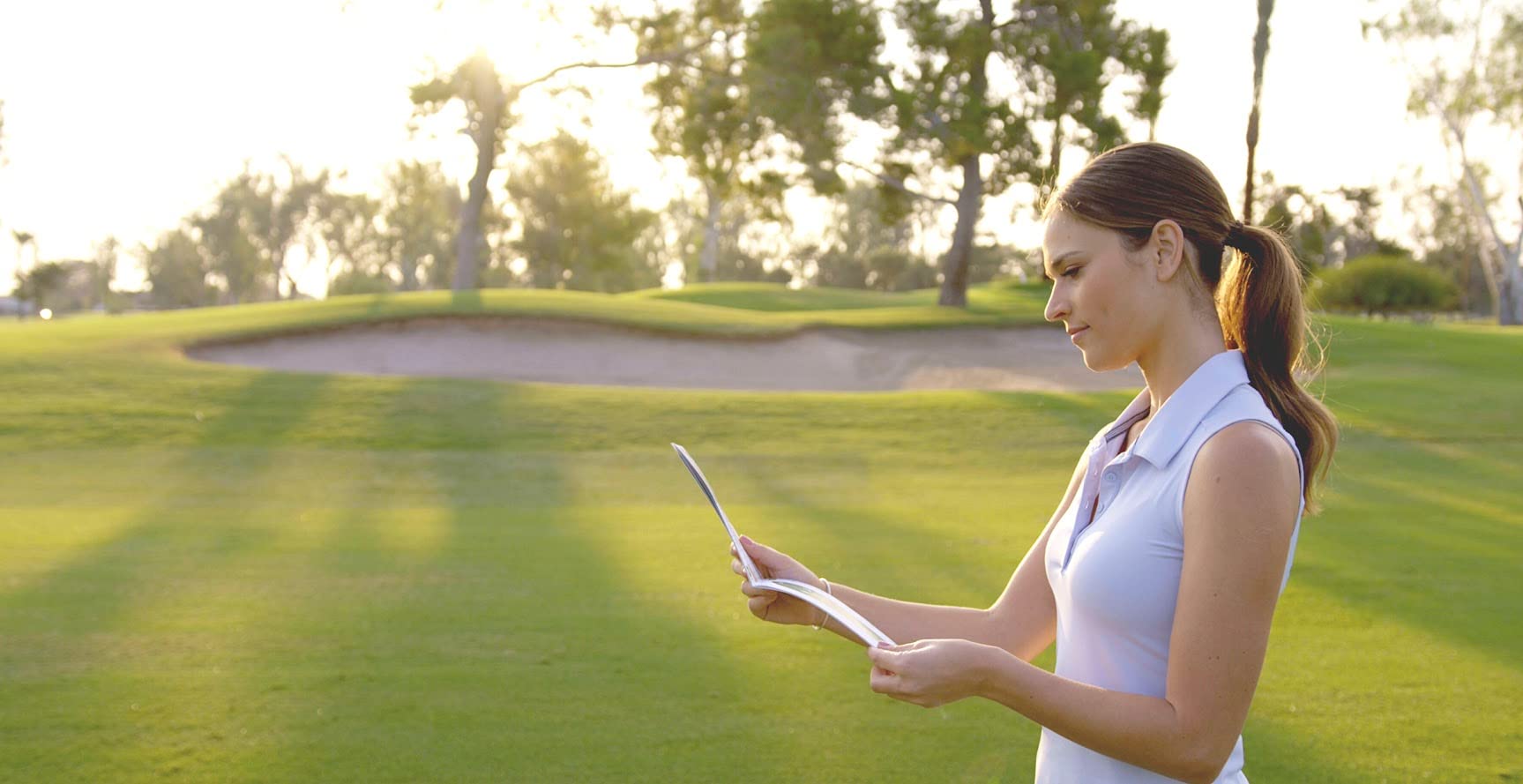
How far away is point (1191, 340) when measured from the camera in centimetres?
221

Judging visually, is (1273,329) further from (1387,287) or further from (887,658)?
(1387,287)

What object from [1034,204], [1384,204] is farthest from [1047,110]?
[1384,204]

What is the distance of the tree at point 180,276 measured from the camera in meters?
92.8

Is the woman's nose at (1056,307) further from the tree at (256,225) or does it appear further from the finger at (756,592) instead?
the tree at (256,225)

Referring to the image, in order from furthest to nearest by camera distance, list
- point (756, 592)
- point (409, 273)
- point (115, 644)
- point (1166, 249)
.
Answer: point (409, 273), point (115, 644), point (756, 592), point (1166, 249)

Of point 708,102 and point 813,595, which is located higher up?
point 708,102

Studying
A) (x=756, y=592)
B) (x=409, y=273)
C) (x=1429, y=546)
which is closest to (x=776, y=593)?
(x=756, y=592)

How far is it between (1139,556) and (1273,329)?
52 centimetres

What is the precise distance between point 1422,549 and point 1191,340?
762 centimetres

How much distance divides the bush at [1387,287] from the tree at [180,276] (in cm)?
7093

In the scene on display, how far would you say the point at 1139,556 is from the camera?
2.04 meters

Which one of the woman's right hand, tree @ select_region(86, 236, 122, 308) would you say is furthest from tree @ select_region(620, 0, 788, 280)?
tree @ select_region(86, 236, 122, 308)

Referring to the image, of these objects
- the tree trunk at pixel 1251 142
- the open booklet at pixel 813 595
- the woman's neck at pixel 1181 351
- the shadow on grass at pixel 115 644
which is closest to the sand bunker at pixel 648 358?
the tree trunk at pixel 1251 142

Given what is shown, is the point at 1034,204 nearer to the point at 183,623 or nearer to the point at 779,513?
the point at 183,623
